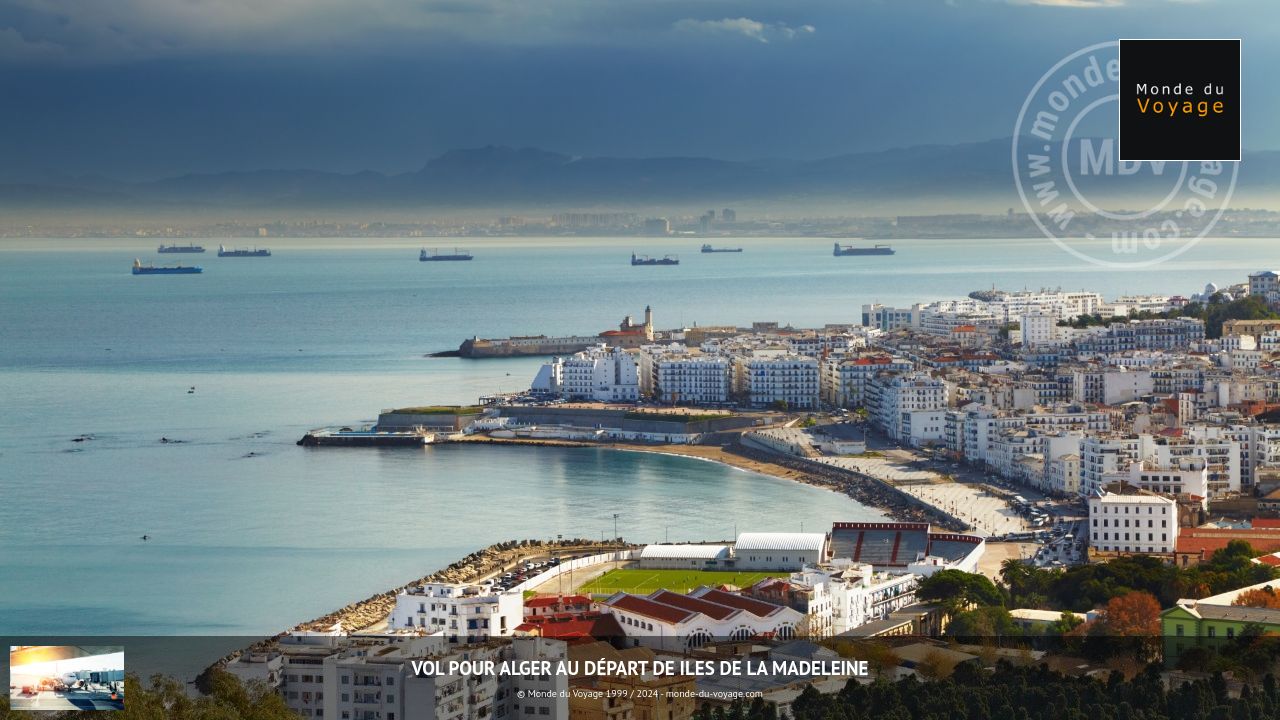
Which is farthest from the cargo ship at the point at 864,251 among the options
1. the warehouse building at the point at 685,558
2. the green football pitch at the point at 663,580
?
the green football pitch at the point at 663,580

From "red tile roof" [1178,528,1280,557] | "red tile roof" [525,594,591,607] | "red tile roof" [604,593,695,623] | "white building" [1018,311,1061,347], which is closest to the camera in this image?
"red tile roof" [604,593,695,623]

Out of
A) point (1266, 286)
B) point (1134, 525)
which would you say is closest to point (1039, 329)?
point (1266, 286)

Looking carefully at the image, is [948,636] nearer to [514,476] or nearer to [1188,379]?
[514,476]

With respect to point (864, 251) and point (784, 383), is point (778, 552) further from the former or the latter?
point (864, 251)

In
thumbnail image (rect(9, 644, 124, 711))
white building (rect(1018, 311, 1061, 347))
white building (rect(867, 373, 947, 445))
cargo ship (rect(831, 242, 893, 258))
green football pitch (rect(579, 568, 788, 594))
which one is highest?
cargo ship (rect(831, 242, 893, 258))

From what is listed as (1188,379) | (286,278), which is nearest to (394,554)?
(1188,379)

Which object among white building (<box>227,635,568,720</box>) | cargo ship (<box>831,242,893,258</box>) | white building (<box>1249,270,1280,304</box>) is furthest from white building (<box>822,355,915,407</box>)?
cargo ship (<box>831,242,893,258</box>)

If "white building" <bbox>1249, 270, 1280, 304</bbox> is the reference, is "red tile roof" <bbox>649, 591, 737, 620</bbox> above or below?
below

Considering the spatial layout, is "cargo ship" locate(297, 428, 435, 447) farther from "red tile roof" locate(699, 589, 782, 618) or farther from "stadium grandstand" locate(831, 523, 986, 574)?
"red tile roof" locate(699, 589, 782, 618)
